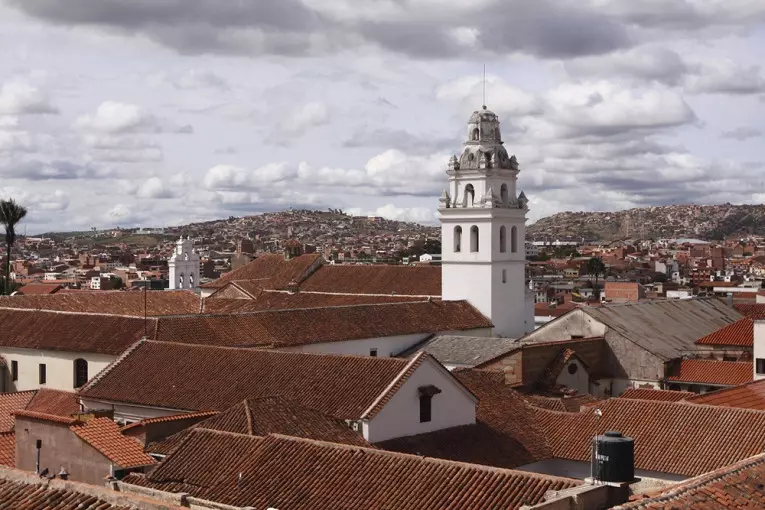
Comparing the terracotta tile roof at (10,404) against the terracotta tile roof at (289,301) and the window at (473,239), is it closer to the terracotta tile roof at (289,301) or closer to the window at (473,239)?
the terracotta tile roof at (289,301)

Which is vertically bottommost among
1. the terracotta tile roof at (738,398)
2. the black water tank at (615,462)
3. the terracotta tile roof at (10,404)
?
the terracotta tile roof at (10,404)

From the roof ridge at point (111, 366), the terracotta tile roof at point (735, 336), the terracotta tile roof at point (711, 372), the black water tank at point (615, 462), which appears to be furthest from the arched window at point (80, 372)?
the black water tank at point (615, 462)

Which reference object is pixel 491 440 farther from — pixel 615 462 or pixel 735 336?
pixel 735 336

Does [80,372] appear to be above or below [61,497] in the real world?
below

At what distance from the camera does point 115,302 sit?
41125 mm

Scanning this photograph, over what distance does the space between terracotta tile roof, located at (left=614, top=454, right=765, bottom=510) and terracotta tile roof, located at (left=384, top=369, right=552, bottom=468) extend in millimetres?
10234

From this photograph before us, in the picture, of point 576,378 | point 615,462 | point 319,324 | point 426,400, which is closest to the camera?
point 615,462

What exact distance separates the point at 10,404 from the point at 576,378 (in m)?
16.4

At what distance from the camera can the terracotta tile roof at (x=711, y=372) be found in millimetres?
30688

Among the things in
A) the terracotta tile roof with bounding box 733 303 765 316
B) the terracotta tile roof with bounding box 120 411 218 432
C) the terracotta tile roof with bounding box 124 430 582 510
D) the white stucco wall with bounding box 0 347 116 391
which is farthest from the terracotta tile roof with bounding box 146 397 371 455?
the terracotta tile roof with bounding box 733 303 765 316

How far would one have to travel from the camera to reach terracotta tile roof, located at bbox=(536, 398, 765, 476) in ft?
65.0

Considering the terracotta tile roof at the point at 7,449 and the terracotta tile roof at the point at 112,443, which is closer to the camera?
the terracotta tile roof at the point at 112,443

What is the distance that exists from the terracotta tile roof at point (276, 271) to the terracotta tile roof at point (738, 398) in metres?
24.1

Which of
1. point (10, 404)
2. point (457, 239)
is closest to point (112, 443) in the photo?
point (10, 404)
